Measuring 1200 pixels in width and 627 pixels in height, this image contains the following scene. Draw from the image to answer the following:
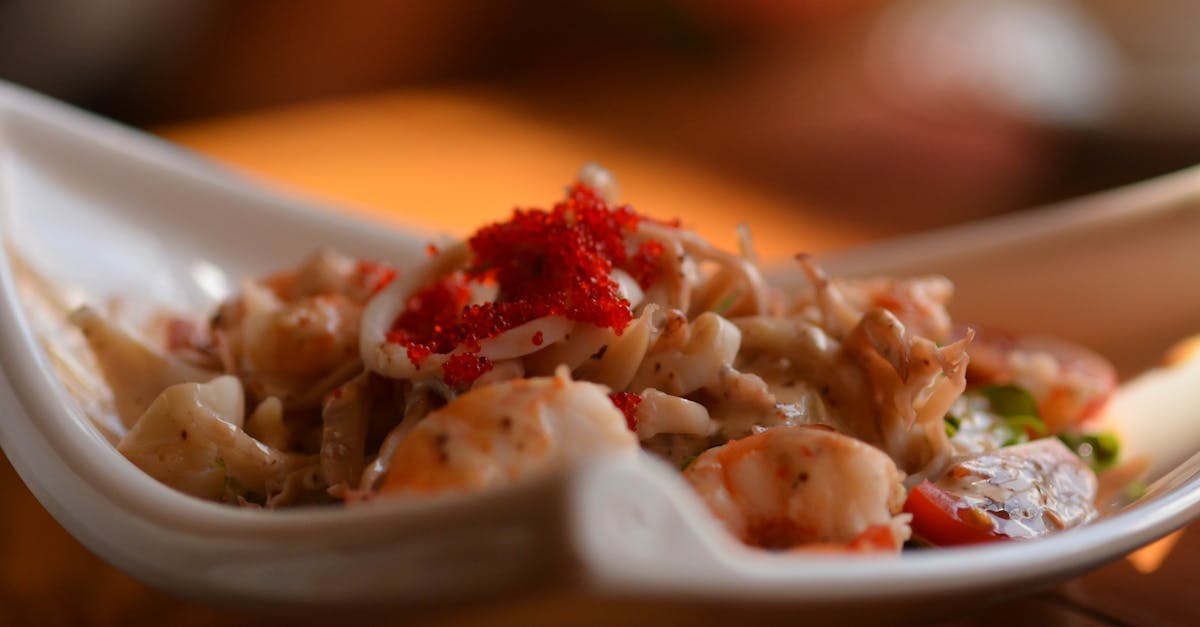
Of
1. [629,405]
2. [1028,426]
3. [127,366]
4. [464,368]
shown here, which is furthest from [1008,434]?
[127,366]

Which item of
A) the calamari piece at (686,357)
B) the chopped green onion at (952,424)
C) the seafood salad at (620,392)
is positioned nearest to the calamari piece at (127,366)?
the seafood salad at (620,392)

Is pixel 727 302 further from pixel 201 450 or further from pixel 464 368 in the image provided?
pixel 201 450

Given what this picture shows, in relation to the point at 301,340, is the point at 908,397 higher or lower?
higher

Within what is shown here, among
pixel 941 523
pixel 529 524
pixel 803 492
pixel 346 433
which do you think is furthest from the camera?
pixel 346 433

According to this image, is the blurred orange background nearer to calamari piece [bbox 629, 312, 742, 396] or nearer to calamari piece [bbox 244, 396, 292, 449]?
calamari piece [bbox 244, 396, 292, 449]

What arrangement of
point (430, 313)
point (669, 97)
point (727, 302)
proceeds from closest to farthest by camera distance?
point (430, 313)
point (727, 302)
point (669, 97)

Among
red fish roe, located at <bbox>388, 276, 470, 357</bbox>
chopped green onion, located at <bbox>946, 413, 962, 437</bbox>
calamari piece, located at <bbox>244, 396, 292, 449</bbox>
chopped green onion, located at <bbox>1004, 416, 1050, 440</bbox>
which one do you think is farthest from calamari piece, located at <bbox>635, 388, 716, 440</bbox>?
chopped green onion, located at <bbox>1004, 416, 1050, 440</bbox>

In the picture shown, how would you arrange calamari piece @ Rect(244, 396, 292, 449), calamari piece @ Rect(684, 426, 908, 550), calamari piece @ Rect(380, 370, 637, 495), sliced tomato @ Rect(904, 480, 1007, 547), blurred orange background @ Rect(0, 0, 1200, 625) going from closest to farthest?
calamari piece @ Rect(380, 370, 637, 495)
calamari piece @ Rect(684, 426, 908, 550)
sliced tomato @ Rect(904, 480, 1007, 547)
calamari piece @ Rect(244, 396, 292, 449)
blurred orange background @ Rect(0, 0, 1200, 625)

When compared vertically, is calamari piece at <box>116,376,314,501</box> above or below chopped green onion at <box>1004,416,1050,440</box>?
below
